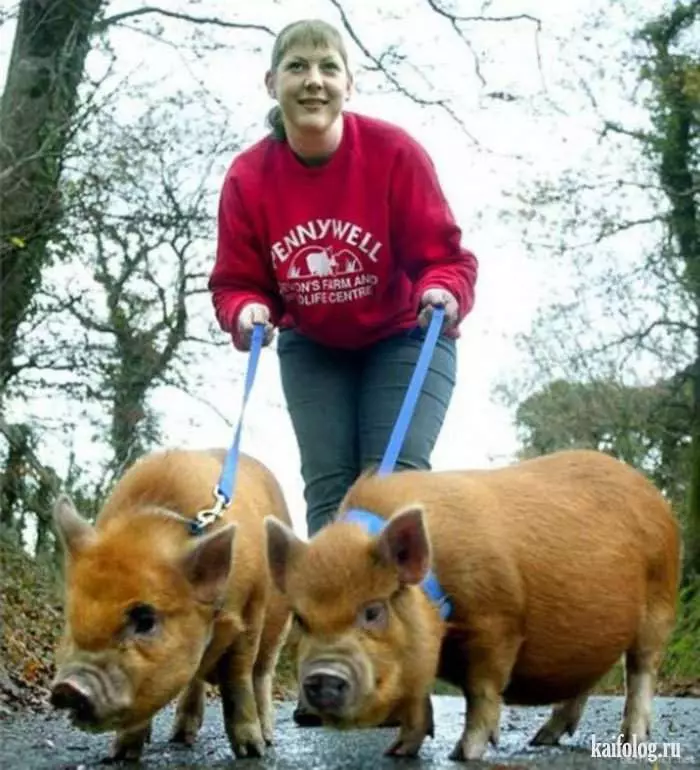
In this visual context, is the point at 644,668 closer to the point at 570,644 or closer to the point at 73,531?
the point at 570,644

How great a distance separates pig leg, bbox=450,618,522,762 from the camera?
215 inches

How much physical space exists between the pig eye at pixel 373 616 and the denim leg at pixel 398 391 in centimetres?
149

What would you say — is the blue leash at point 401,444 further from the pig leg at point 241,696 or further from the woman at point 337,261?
the pig leg at point 241,696

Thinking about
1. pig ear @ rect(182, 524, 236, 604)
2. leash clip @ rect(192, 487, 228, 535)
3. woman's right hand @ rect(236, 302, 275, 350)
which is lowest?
pig ear @ rect(182, 524, 236, 604)

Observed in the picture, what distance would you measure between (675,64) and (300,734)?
17.3 metres

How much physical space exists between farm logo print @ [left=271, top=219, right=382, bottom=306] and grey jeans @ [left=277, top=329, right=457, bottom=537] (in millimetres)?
292

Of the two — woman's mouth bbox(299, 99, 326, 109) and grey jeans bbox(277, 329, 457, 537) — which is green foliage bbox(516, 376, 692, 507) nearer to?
grey jeans bbox(277, 329, 457, 537)

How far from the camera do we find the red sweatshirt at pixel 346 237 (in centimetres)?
651

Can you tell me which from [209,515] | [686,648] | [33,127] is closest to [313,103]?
[209,515]

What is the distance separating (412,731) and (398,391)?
1550 mm

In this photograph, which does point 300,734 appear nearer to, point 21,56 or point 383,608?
point 383,608

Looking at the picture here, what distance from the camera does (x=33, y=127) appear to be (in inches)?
508

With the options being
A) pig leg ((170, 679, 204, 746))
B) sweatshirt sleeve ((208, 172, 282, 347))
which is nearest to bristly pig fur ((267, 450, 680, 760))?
pig leg ((170, 679, 204, 746))

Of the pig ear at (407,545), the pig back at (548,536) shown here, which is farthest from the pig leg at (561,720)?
the pig ear at (407,545)
